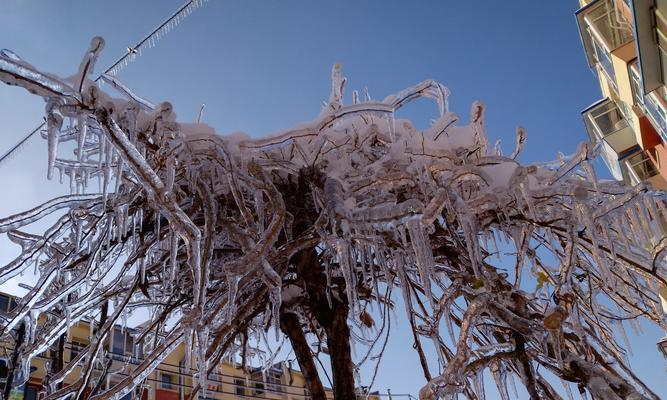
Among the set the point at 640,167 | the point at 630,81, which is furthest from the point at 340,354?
the point at 640,167

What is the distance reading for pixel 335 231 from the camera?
1.38 m

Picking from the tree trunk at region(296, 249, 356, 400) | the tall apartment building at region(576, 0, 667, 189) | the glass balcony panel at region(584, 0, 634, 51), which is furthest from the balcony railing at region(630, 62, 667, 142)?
the tree trunk at region(296, 249, 356, 400)

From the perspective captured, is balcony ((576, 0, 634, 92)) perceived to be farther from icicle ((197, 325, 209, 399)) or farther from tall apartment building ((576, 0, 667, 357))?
icicle ((197, 325, 209, 399))

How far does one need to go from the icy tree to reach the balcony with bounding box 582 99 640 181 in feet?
30.9

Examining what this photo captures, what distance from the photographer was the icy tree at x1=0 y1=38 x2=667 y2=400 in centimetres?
126

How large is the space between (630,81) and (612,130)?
2631mm

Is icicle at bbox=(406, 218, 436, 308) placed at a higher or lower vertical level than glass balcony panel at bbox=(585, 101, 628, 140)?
lower

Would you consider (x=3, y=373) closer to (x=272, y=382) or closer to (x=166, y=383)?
(x=272, y=382)

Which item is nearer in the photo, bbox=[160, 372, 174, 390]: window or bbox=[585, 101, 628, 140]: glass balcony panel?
bbox=[160, 372, 174, 390]: window

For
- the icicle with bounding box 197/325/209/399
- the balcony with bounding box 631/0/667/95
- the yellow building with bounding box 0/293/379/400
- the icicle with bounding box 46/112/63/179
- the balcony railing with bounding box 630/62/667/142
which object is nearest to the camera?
the icicle with bounding box 46/112/63/179

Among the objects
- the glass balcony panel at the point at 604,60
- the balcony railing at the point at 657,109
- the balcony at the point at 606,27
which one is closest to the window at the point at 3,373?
the balcony railing at the point at 657,109

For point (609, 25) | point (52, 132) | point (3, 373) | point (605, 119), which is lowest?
point (52, 132)

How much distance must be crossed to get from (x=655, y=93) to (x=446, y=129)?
19.8 feet

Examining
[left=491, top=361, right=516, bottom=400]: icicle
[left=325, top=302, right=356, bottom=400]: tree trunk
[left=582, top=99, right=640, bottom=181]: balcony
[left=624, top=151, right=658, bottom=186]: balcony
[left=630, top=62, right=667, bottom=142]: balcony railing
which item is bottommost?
[left=491, top=361, right=516, bottom=400]: icicle
